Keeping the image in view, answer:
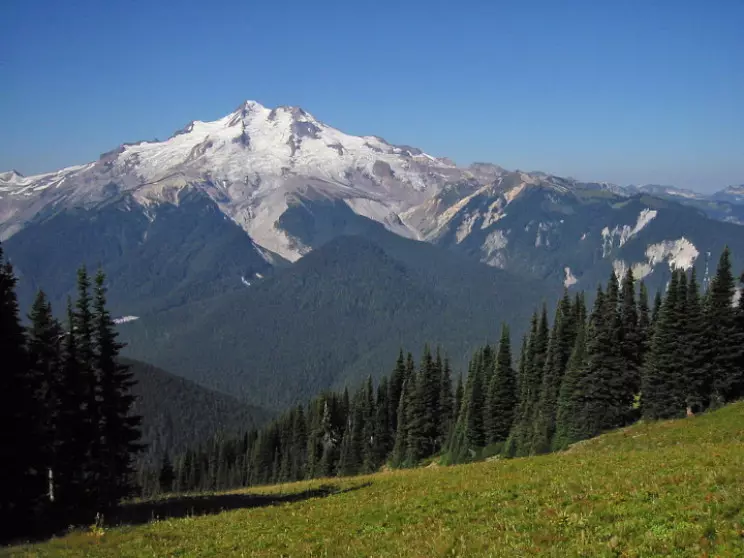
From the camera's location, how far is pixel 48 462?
109ft

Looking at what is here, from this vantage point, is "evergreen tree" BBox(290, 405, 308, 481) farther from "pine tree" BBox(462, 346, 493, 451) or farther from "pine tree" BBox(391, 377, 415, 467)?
"pine tree" BBox(462, 346, 493, 451)

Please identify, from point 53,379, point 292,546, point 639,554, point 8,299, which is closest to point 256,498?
point 53,379

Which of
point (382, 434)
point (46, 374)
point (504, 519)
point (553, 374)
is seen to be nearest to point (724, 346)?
point (553, 374)

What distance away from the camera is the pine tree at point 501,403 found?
78.3m

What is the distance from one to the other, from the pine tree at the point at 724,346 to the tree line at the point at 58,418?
145 ft

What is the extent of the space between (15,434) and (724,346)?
5042 centimetres

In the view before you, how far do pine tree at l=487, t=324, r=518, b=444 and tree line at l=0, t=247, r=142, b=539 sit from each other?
46019mm

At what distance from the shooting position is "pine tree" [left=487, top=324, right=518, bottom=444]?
78312 mm

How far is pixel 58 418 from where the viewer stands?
38.0 m

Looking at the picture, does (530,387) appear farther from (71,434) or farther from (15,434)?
(15,434)

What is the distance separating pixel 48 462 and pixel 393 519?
2143 cm

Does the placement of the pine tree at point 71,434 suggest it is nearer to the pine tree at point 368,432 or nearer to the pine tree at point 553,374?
the pine tree at point 553,374

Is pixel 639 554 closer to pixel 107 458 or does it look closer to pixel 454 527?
pixel 454 527

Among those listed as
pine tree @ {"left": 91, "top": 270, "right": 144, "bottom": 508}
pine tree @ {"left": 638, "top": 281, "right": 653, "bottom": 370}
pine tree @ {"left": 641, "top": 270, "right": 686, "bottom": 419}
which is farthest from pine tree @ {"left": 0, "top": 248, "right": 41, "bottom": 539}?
pine tree @ {"left": 638, "top": 281, "right": 653, "bottom": 370}
